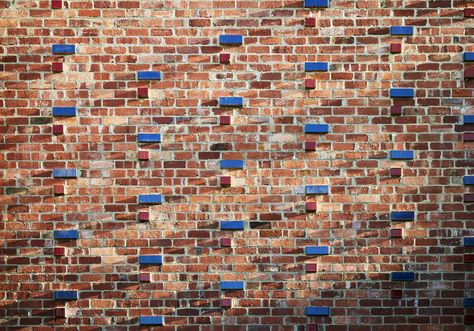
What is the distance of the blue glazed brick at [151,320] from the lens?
3867 millimetres

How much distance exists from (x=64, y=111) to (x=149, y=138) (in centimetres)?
74

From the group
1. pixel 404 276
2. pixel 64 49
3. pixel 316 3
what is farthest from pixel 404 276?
pixel 64 49

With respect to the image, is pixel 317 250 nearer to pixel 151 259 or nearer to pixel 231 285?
pixel 231 285

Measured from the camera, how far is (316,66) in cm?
386

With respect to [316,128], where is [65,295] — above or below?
below

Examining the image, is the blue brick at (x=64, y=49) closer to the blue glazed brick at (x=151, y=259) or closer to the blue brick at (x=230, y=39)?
the blue brick at (x=230, y=39)

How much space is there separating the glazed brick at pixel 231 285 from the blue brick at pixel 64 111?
6.17 feet

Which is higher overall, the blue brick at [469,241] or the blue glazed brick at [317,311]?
the blue brick at [469,241]

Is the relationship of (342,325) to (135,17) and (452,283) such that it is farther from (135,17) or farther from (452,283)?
(135,17)

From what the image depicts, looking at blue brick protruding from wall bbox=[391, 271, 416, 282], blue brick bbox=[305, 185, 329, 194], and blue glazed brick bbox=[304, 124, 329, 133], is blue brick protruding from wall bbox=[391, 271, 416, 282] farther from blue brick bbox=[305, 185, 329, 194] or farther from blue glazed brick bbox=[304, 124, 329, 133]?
blue glazed brick bbox=[304, 124, 329, 133]

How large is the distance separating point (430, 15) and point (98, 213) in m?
3.21

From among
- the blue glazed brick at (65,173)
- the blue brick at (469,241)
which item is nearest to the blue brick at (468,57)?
the blue brick at (469,241)

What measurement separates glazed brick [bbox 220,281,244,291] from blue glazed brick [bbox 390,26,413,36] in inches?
95.8

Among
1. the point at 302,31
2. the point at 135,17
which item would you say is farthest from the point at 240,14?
the point at 135,17
